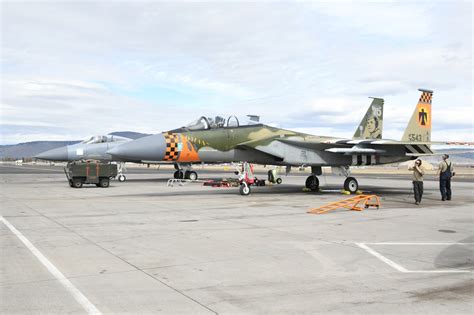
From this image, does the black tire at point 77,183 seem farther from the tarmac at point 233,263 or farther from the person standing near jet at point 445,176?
the person standing near jet at point 445,176

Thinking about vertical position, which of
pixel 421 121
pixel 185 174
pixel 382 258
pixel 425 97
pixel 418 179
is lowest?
pixel 382 258

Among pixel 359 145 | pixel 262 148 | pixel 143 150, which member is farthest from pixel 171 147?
pixel 359 145

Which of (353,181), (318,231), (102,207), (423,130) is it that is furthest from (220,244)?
(423,130)

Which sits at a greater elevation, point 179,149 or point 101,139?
point 101,139

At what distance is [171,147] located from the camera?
14180 millimetres

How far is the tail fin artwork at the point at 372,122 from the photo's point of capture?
65.9 feet

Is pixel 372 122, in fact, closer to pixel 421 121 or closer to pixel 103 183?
pixel 421 121

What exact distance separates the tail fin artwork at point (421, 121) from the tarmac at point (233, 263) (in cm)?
904

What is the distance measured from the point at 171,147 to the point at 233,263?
9.11m

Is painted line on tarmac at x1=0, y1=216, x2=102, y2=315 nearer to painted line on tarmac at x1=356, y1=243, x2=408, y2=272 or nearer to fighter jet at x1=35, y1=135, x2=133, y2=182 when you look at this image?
painted line on tarmac at x1=356, y1=243, x2=408, y2=272

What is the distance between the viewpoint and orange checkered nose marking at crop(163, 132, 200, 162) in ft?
46.6

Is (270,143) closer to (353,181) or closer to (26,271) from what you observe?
(353,181)

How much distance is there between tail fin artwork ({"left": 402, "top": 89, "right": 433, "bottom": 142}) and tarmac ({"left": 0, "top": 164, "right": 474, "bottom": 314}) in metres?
9.04

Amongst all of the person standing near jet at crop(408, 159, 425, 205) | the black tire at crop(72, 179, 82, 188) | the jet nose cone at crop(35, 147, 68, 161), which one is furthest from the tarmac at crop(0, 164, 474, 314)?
the jet nose cone at crop(35, 147, 68, 161)
